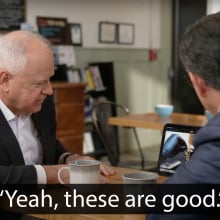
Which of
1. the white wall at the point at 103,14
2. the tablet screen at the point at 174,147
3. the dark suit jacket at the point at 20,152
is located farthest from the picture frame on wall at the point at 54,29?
the tablet screen at the point at 174,147

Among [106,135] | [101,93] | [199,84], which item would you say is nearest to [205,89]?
[199,84]

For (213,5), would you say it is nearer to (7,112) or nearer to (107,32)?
(107,32)

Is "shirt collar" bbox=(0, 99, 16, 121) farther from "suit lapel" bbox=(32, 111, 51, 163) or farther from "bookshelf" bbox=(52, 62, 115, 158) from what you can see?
"bookshelf" bbox=(52, 62, 115, 158)

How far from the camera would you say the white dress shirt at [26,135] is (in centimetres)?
181

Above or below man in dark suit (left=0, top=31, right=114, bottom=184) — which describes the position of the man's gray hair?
above

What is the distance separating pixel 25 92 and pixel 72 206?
493 millimetres

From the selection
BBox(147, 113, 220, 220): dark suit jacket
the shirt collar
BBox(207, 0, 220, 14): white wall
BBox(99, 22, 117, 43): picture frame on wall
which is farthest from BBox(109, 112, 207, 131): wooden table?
BBox(207, 0, 220, 14): white wall

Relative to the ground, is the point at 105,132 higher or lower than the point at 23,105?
lower

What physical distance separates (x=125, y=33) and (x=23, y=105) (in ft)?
16.7

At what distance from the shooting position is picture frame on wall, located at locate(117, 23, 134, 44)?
6.65m

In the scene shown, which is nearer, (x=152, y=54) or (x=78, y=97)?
(x=78, y=97)

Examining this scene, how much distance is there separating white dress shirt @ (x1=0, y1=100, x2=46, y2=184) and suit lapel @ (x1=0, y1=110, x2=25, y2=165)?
2.9 inches

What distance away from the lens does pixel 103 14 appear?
21.0ft

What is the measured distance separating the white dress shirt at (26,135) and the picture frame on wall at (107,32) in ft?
14.9
